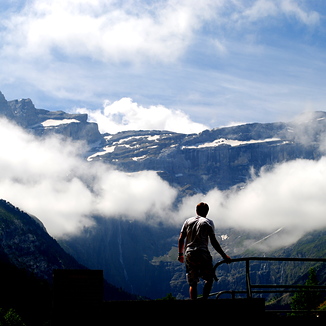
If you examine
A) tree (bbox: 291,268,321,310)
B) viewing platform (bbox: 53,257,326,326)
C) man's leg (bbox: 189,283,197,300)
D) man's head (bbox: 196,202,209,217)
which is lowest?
viewing platform (bbox: 53,257,326,326)

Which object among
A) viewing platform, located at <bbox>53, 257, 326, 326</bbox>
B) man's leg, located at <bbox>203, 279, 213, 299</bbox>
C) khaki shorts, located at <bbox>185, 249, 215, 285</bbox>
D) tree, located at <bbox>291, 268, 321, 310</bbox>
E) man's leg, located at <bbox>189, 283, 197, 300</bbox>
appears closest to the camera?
viewing platform, located at <bbox>53, 257, 326, 326</bbox>

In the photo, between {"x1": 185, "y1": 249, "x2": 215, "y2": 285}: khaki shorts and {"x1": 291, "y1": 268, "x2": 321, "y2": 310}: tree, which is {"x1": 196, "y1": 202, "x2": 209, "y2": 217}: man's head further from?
{"x1": 291, "y1": 268, "x2": 321, "y2": 310}: tree

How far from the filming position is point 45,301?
599ft

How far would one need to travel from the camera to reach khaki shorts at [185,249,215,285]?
684 inches

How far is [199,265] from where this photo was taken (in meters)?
17.5

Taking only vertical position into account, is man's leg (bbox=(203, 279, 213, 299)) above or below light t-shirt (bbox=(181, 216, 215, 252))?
below

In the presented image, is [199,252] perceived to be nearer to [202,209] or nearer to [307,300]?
[202,209]

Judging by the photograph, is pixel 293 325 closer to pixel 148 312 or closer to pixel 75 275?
pixel 148 312

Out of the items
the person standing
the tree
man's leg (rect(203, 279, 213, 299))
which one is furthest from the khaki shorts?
the tree

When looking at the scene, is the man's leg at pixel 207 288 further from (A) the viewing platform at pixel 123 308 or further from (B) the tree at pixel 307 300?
(B) the tree at pixel 307 300

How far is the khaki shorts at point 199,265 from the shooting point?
17.4 meters

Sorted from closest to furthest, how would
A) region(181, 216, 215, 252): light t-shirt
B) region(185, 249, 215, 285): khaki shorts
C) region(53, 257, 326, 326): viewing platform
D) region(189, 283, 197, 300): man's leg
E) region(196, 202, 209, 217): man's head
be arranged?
region(53, 257, 326, 326): viewing platform < region(189, 283, 197, 300): man's leg < region(185, 249, 215, 285): khaki shorts < region(181, 216, 215, 252): light t-shirt < region(196, 202, 209, 217): man's head

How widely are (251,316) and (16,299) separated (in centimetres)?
18278

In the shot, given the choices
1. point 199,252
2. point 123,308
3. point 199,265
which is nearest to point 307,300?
point 199,265
